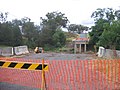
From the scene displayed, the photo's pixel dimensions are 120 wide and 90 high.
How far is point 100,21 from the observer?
224ft

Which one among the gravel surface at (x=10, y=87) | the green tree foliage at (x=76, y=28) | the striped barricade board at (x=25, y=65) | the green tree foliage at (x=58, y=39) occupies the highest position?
the green tree foliage at (x=76, y=28)

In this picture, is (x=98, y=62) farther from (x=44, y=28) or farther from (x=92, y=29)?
(x=44, y=28)

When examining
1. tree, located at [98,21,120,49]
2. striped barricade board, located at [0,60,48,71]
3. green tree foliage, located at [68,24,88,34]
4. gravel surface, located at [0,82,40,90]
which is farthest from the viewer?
green tree foliage, located at [68,24,88,34]

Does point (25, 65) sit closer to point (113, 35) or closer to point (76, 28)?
point (113, 35)

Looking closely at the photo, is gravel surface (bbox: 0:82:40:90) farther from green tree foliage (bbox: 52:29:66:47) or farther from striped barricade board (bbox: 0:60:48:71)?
green tree foliage (bbox: 52:29:66:47)

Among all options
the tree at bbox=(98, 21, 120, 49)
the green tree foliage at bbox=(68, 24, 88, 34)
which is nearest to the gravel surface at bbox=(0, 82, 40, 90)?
the tree at bbox=(98, 21, 120, 49)

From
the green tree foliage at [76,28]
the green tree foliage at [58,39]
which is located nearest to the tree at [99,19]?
the green tree foliage at [58,39]

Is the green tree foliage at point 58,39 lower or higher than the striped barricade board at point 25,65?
higher

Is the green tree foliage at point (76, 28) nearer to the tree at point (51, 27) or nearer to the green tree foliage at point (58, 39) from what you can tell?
the tree at point (51, 27)

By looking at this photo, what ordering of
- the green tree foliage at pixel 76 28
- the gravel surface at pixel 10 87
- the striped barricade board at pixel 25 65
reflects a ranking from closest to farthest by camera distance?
the striped barricade board at pixel 25 65, the gravel surface at pixel 10 87, the green tree foliage at pixel 76 28

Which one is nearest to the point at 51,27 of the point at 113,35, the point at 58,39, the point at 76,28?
the point at 58,39

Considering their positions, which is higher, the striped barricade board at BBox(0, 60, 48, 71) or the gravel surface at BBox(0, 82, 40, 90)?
the striped barricade board at BBox(0, 60, 48, 71)

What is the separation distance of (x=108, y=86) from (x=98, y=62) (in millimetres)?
944

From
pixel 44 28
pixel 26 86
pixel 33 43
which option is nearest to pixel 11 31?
pixel 33 43
